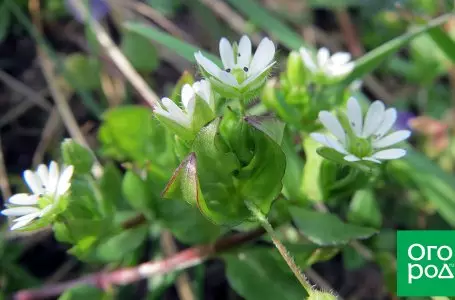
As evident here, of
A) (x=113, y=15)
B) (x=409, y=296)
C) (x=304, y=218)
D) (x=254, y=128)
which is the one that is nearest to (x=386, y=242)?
(x=409, y=296)

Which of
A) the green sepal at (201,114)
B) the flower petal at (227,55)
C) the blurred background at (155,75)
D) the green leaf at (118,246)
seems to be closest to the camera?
the green sepal at (201,114)

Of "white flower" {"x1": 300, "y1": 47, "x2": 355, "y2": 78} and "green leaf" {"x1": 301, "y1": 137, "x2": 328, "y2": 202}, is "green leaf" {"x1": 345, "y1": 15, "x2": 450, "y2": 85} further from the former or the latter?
"green leaf" {"x1": 301, "y1": 137, "x2": 328, "y2": 202}

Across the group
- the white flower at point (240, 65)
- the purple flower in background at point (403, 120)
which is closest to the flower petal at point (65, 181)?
the white flower at point (240, 65)

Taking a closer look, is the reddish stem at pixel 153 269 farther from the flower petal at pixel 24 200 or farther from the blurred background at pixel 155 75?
the flower petal at pixel 24 200

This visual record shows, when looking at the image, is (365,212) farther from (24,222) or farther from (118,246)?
(24,222)

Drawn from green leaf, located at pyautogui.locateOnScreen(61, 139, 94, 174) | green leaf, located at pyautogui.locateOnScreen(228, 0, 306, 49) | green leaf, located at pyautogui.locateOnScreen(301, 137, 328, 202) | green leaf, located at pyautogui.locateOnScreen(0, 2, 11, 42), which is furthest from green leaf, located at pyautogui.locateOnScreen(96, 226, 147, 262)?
green leaf, located at pyautogui.locateOnScreen(0, 2, 11, 42)

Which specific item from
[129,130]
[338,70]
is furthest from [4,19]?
[338,70]
